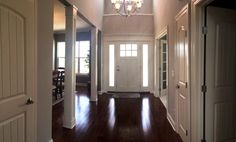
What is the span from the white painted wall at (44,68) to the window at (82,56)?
711 centimetres

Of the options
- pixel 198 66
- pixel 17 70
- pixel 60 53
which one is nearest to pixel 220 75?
pixel 198 66

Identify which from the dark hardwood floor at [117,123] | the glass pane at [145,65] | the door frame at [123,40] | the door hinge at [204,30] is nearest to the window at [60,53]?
the door frame at [123,40]

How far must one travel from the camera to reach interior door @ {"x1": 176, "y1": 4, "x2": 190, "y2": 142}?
10.0 ft

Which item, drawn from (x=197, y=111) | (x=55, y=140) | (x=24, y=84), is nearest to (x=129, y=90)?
(x=55, y=140)

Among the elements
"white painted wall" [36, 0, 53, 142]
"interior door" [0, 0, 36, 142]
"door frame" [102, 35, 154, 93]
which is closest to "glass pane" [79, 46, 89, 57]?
"door frame" [102, 35, 154, 93]

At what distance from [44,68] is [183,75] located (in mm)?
2143

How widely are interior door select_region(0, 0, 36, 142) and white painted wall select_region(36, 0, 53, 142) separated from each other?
0.21 metres

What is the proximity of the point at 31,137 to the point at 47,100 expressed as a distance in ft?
2.08

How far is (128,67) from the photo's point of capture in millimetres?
8195

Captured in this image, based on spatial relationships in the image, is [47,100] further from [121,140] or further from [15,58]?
[121,140]

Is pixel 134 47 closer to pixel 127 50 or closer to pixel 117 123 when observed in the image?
pixel 127 50

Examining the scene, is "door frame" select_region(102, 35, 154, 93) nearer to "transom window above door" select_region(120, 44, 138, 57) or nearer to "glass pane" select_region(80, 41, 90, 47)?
"transom window above door" select_region(120, 44, 138, 57)

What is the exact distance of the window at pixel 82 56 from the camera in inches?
395

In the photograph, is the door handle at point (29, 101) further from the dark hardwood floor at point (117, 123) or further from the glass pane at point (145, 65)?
the glass pane at point (145, 65)
